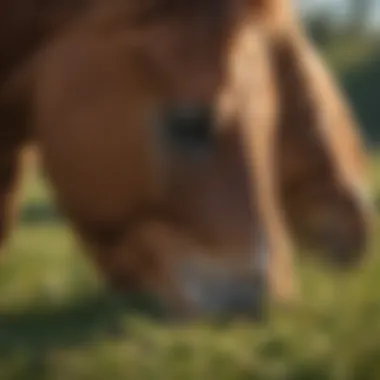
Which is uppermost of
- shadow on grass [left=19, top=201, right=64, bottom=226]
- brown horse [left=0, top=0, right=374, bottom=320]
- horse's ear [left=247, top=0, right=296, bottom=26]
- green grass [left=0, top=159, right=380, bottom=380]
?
shadow on grass [left=19, top=201, right=64, bottom=226]

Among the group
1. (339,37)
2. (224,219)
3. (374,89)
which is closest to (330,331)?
(224,219)

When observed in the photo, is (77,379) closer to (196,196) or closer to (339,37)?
(196,196)

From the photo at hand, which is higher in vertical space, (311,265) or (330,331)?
(311,265)

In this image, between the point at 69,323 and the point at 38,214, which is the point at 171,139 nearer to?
the point at 69,323

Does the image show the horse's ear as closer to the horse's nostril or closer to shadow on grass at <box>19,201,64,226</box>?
the horse's nostril

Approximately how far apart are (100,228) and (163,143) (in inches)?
8.8

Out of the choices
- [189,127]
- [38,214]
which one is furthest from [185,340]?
[38,214]

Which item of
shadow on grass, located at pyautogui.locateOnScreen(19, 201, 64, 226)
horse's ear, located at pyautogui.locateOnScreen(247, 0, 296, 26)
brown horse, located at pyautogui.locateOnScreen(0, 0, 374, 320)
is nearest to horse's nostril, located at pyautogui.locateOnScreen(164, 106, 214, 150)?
brown horse, located at pyautogui.locateOnScreen(0, 0, 374, 320)

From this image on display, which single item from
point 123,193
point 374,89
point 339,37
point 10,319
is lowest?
point 10,319

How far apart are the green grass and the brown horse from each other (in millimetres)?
76

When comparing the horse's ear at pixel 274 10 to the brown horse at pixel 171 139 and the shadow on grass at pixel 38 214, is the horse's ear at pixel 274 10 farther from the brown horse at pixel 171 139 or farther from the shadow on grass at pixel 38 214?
the shadow on grass at pixel 38 214

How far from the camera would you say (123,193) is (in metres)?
2.70

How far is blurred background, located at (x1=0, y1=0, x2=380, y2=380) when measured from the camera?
7.79ft

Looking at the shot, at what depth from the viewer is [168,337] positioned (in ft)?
8.25
